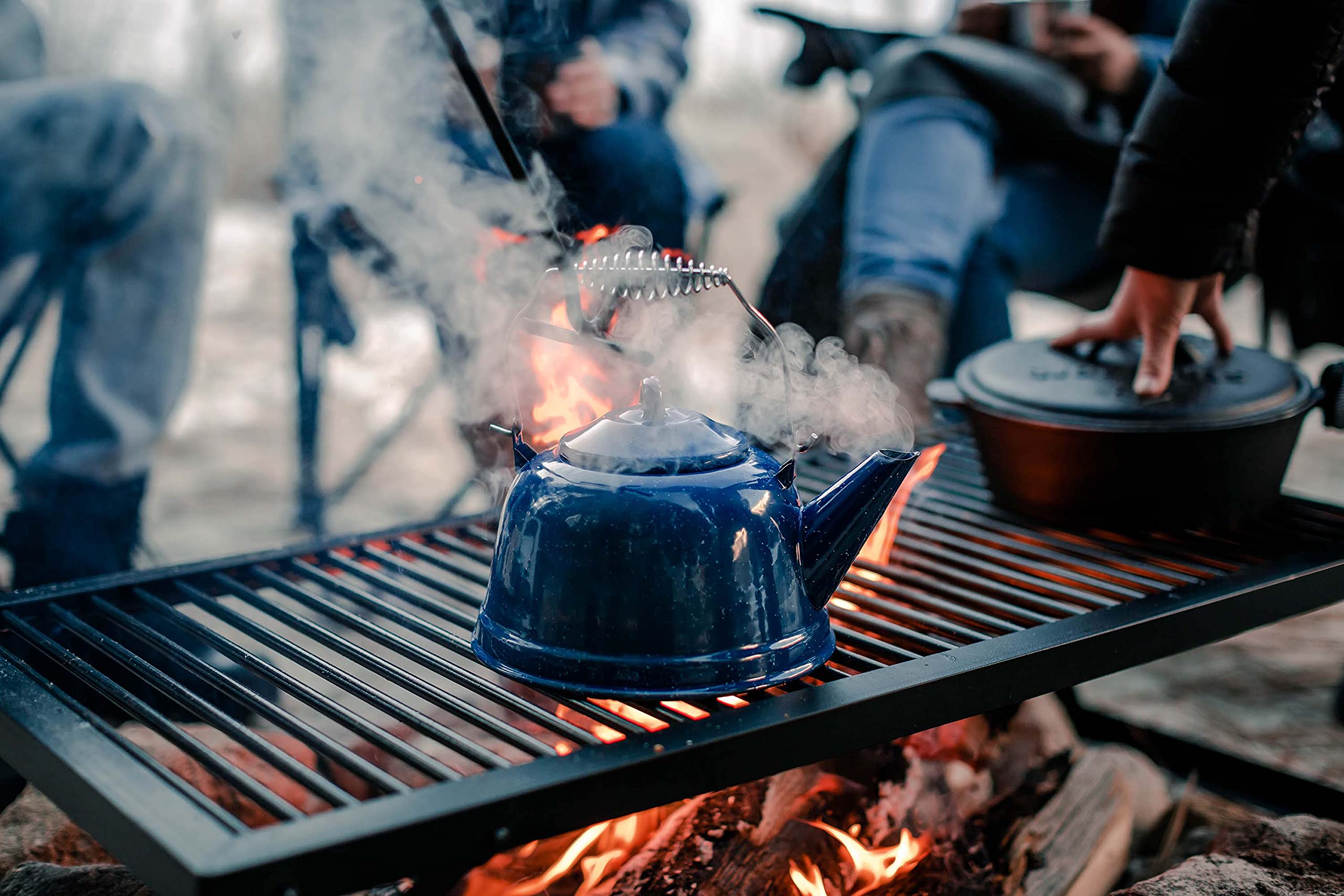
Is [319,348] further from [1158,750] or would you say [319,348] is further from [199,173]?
[1158,750]

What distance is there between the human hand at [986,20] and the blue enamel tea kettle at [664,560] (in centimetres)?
205

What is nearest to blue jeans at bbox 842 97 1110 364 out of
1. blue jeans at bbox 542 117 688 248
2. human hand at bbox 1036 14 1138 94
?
human hand at bbox 1036 14 1138 94

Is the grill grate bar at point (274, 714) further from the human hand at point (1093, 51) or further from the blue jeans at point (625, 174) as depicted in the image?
the human hand at point (1093, 51)

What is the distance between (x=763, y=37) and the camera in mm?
7352

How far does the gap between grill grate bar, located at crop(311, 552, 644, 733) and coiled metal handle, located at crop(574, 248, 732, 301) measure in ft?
1.25

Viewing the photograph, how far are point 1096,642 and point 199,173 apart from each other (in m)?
1.84

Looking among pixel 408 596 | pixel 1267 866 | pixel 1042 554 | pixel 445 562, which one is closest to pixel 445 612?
pixel 408 596

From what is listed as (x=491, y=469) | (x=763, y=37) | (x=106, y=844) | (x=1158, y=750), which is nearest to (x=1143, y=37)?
(x=1158, y=750)

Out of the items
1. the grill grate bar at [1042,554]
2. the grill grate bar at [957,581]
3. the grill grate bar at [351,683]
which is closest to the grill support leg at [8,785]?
the grill grate bar at [351,683]

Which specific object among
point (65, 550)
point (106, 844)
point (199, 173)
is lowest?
point (65, 550)

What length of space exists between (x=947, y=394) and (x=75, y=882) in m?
1.27

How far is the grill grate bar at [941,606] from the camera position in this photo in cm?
110

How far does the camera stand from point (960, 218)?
2.26m

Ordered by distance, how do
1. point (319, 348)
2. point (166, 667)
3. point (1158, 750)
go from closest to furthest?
1. point (166, 667)
2. point (1158, 750)
3. point (319, 348)
